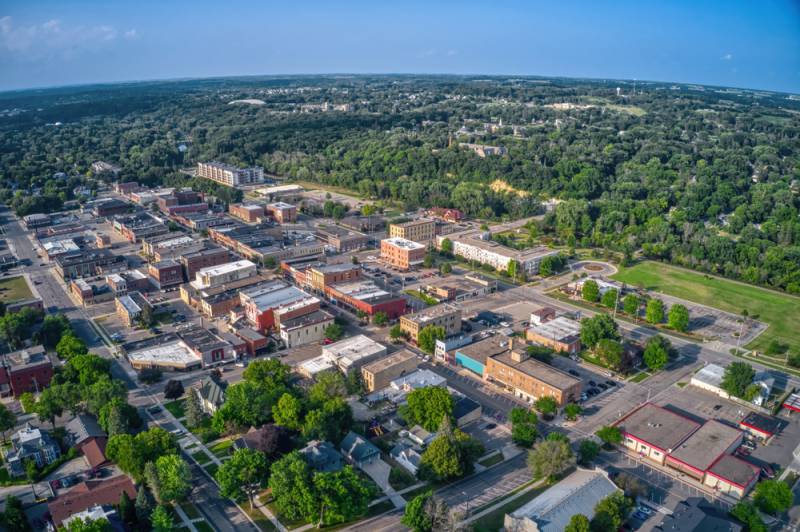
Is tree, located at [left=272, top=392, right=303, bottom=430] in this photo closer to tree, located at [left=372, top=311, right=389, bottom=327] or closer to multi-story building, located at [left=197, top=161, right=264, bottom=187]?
tree, located at [left=372, top=311, right=389, bottom=327]

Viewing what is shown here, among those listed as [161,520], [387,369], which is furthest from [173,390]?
[387,369]

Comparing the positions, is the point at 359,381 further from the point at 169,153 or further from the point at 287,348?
the point at 169,153

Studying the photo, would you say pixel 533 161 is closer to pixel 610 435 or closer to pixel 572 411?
pixel 572 411

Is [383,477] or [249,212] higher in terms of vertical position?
[249,212]

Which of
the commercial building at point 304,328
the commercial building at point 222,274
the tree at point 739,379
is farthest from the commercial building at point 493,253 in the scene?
the tree at point 739,379

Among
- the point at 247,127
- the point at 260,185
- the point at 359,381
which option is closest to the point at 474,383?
the point at 359,381

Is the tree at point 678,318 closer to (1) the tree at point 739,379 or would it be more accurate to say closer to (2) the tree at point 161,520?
(1) the tree at point 739,379

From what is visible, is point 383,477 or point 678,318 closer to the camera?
point 383,477
